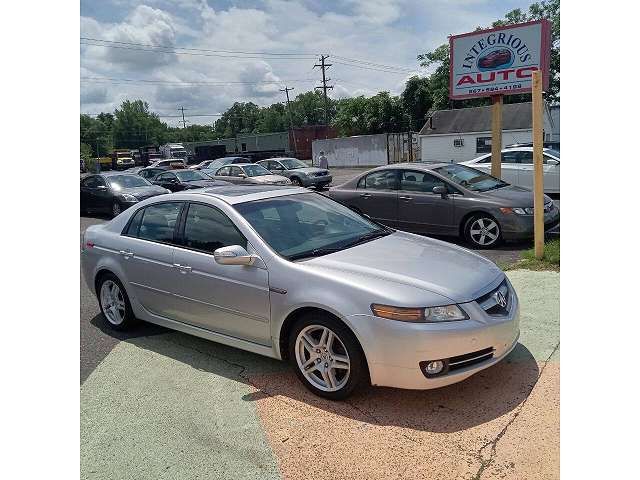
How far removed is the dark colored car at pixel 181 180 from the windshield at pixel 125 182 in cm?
161

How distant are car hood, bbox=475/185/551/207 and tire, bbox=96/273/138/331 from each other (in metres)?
5.80

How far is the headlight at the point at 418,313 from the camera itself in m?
3.38

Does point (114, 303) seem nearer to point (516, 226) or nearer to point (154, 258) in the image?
point (154, 258)

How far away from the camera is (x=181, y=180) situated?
726 inches

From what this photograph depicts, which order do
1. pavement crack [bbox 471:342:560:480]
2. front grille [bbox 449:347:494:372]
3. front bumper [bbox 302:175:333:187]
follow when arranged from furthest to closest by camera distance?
front bumper [bbox 302:175:333:187], front grille [bbox 449:347:494:372], pavement crack [bbox 471:342:560:480]

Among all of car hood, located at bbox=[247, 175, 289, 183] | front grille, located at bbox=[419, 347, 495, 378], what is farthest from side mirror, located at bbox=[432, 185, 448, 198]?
car hood, located at bbox=[247, 175, 289, 183]

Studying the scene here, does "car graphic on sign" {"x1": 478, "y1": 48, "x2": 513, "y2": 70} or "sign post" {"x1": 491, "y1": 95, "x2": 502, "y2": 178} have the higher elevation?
"car graphic on sign" {"x1": 478, "y1": 48, "x2": 513, "y2": 70}

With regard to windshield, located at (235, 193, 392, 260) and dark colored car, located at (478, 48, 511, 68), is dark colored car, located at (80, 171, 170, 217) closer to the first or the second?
dark colored car, located at (478, 48, 511, 68)

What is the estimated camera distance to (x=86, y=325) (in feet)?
18.7

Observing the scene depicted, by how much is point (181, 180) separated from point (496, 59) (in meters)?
11.4

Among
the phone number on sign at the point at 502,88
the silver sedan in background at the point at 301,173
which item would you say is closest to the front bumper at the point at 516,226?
the phone number on sign at the point at 502,88

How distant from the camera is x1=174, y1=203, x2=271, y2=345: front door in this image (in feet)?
13.1

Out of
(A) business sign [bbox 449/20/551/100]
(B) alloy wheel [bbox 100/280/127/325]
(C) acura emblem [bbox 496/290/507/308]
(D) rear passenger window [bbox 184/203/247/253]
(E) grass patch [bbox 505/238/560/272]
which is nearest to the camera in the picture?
(C) acura emblem [bbox 496/290/507/308]

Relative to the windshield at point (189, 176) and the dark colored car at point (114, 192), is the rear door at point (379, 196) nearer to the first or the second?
the dark colored car at point (114, 192)
